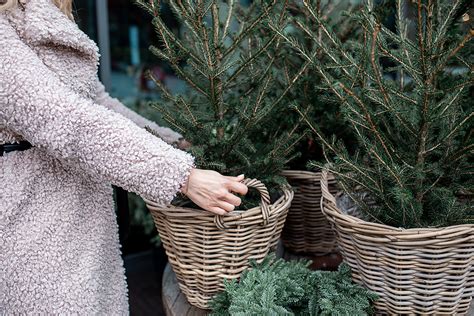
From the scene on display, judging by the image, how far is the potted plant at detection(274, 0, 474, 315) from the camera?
0.96 meters

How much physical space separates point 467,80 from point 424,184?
242mm

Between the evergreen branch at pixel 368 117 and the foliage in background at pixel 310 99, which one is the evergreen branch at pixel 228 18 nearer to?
the foliage in background at pixel 310 99

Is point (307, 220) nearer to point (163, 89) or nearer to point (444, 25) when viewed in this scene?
point (163, 89)

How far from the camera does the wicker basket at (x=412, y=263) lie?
956 mm

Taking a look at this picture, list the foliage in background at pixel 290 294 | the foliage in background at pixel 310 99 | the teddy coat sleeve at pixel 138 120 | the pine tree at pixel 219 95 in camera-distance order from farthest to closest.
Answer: the foliage in background at pixel 310 99
the teddy coat sleeve at pixel 138 120
the pine tree at pixel 219 95
the foliage in background at pixel 290 294

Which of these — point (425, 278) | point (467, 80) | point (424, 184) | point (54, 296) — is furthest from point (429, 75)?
point (54, 296)

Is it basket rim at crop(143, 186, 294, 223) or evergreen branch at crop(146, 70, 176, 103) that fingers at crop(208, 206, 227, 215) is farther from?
evergreen branch at crop(146, 70, 176, 103)

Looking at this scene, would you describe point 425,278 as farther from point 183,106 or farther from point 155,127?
point 155,127

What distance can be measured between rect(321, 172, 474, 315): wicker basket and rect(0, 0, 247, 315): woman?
273 millimetres

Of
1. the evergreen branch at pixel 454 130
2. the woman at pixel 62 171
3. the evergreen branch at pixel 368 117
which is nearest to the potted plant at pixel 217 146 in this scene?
the woman at pixel 62 171

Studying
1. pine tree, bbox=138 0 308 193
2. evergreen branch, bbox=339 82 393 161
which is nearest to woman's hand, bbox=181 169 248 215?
pine tree, bbox=138 0 308 193

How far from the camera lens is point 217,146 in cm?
116

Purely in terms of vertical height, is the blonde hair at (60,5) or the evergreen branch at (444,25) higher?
the evergreen branch at (444,25)

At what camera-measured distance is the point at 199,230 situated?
1.06m
